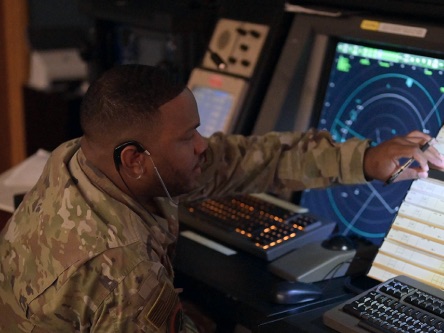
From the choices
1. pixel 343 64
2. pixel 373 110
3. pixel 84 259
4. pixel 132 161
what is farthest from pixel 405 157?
pixel 84 259

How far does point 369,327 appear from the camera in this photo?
41.3 inches

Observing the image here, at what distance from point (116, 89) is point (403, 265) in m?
0.64

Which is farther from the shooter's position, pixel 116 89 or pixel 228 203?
pixel 228 203

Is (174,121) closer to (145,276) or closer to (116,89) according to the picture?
(116,89)

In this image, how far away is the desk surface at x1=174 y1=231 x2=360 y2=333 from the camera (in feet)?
3.78

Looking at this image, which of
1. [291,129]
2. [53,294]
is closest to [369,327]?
[53,294]

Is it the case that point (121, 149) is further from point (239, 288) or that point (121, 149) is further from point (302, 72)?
point (302, 72)

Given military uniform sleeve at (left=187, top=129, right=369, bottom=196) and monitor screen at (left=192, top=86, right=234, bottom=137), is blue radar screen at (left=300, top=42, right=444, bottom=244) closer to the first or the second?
military uniform sleeve at (left=187, top=129, right=369, bottom=196)

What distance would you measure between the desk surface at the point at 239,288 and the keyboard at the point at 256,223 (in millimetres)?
38

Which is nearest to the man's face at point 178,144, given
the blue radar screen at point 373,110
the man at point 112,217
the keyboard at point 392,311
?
the man at point 112,217

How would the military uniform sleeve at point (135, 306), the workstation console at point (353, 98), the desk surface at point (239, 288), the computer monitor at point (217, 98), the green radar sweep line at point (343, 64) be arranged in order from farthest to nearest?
the computer monitor at point (217, 98)
the green radar sweep line at point (343, 64)
the workstation console at point (353, 98)
the desk surface at point (239, 288)
the military uniform sleeve at point (135, 306)

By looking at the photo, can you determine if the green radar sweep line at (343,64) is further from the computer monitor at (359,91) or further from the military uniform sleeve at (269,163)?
the military uniform sleeve at (269,163)

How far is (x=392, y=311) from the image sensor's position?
3.56ft

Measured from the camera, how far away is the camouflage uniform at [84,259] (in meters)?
1.02
